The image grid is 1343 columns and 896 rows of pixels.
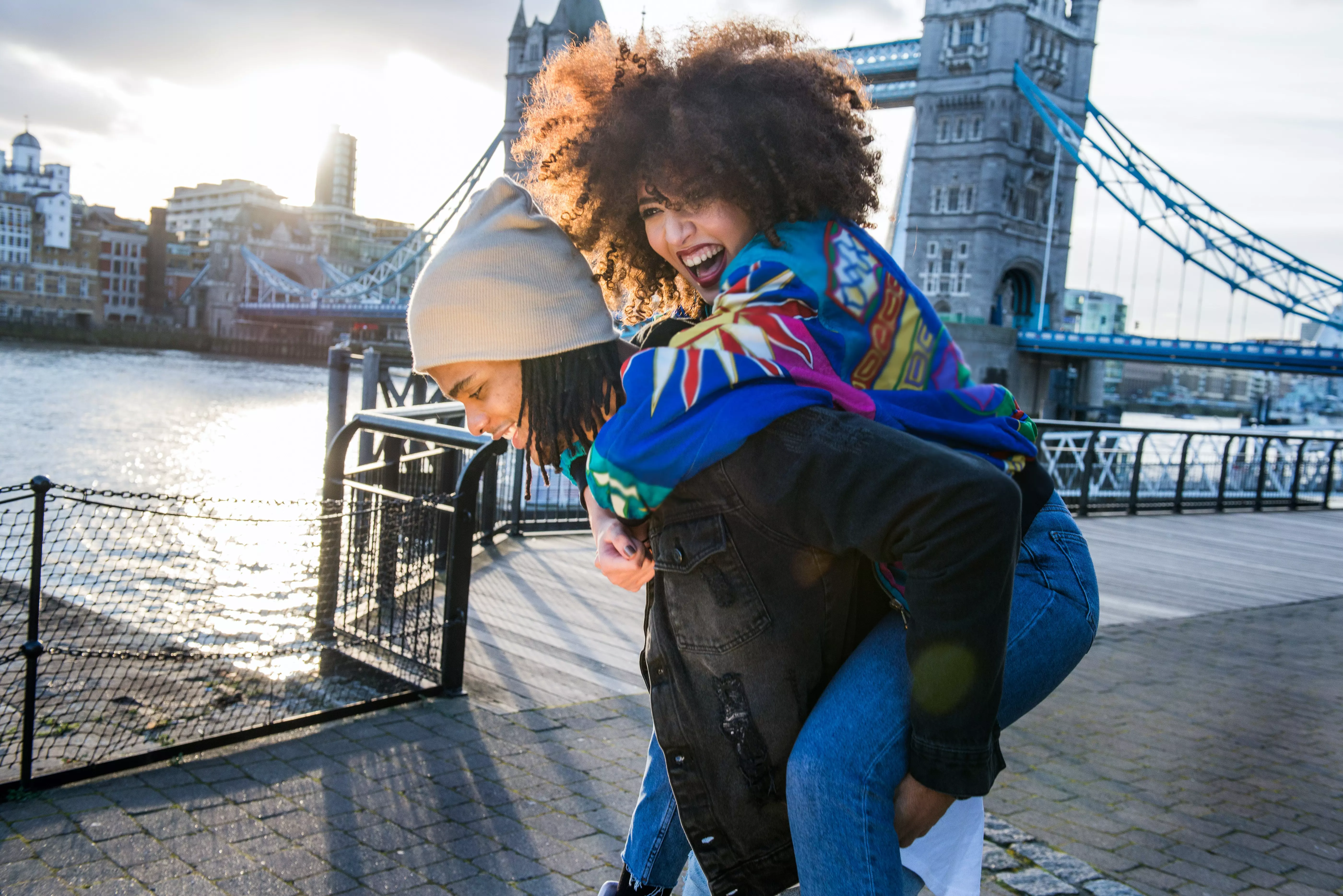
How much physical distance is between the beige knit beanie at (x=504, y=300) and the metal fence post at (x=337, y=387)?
7.39 m

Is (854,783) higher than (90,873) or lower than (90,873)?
higher

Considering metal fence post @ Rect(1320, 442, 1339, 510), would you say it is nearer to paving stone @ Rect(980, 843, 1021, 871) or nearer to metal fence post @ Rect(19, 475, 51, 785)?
paving stone @ Rect(980, 843, 1021, 871)

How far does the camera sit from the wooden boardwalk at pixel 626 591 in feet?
12.2

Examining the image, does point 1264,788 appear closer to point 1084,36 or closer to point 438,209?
point 438,209

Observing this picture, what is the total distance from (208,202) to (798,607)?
145401 millimetres

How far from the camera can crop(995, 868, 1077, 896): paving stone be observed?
230cm

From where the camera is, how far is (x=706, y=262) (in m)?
1.29

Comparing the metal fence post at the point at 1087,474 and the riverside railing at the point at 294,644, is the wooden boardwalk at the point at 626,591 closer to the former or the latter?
the metal fence post at the point at 1087,474

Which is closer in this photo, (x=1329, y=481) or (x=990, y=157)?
(x=1329, y=481)

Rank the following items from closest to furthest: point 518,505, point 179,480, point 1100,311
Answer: point 518,505 → point 179,480 → point 1100,311

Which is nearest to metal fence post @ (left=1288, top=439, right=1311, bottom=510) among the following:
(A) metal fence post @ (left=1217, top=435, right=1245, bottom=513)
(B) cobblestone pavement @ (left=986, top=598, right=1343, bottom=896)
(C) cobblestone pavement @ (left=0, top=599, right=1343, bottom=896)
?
(A) metal fence post @ (left=1217, top=435, right=1245, bottom=513)

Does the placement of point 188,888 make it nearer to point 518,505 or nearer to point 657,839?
point 657,839

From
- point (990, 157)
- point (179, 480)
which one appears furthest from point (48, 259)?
point (179, 480)

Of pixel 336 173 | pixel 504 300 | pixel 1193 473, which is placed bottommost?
pixel 1193 473
